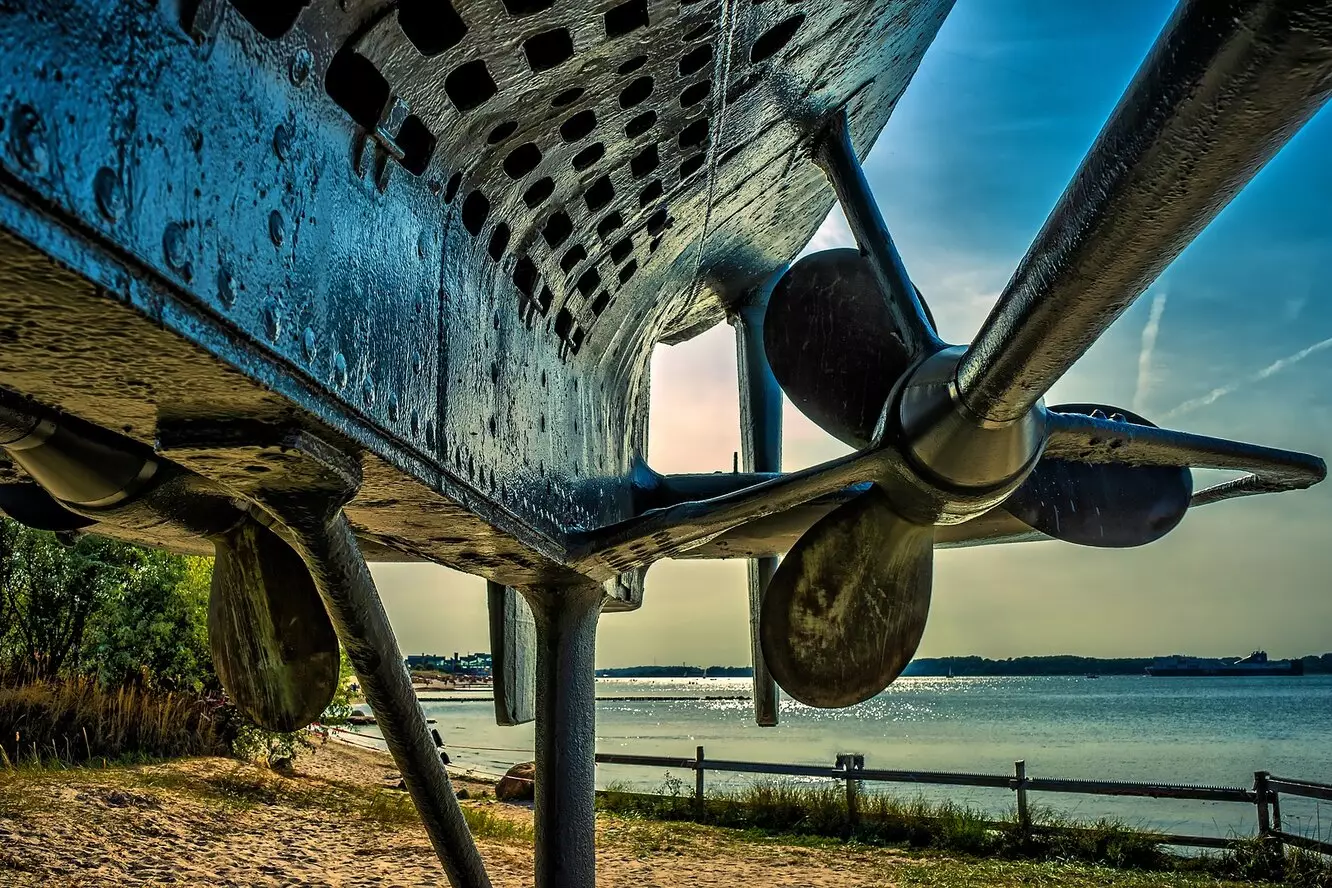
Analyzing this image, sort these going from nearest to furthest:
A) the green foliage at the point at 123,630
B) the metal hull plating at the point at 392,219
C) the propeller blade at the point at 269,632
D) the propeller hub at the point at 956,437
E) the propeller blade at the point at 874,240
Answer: the metal hull plating at the point at 392,219 → the propeller hub at the point at 956,437 → the propeller blade at the point at 269,632 → the propeller blade at the point at 874,240 → the green foliage at the point at 123,630

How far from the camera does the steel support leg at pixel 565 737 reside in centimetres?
529

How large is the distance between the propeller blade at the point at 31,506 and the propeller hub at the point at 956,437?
139 inches

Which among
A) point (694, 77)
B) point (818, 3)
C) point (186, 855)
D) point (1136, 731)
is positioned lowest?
point (1136, 731)

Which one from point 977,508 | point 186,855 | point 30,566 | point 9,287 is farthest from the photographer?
point 30,566

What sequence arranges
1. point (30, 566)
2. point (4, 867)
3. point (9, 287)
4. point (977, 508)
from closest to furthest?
point (9, 287) → point (977, 508) → point (4, 867) → point (30, 566)

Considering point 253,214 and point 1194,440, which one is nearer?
point 253,214

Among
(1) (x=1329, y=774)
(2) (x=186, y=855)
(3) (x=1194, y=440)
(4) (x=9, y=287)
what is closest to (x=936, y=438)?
(3) (x=1194, y=440)

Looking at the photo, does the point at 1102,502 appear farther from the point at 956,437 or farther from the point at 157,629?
the point at 157,629

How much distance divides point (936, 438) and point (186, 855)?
26.1 ft

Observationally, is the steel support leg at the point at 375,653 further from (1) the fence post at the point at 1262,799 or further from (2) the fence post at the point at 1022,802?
(1) the fence post at the point at 1262,799

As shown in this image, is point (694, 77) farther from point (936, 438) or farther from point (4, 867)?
point (4, 867)

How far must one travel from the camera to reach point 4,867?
7203mm

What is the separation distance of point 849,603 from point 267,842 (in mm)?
7656

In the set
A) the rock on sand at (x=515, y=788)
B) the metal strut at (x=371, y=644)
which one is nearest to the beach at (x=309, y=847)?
the rock on sand at (x=515, y=788)
